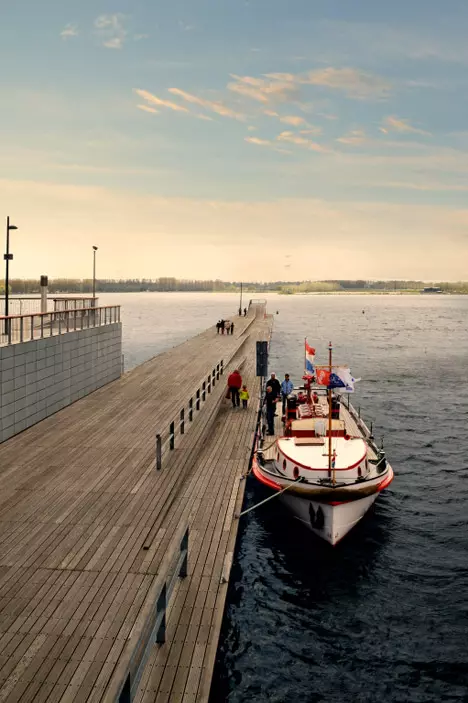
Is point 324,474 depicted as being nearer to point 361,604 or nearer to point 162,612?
point 361,604

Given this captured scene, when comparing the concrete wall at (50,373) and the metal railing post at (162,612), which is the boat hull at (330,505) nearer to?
the metal railing post at (162,612)

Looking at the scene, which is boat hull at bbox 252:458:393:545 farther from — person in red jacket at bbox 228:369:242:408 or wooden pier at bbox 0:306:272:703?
person in red jacket at bbox 228:369:242:408

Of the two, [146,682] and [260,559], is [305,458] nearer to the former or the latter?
[260,559]

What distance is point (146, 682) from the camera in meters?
8.76

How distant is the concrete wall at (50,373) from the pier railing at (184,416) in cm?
621

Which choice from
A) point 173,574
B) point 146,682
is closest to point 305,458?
point 173,574

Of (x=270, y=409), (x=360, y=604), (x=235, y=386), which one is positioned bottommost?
(x=360, y=604)

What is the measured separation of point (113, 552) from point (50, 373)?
1562 centimetres

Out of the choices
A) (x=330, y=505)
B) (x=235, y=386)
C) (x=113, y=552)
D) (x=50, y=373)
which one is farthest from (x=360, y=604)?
(x=50, y=373)

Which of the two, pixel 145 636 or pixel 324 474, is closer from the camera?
pixel 145 636

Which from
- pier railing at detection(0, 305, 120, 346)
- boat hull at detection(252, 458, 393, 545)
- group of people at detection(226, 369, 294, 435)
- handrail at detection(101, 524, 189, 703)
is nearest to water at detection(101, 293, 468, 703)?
boat hull at detection(252, 458, 393, 545)

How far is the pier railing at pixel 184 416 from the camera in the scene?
18508 millimetres

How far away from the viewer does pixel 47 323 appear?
27.8 meters

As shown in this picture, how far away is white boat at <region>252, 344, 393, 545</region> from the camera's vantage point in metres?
17.2
